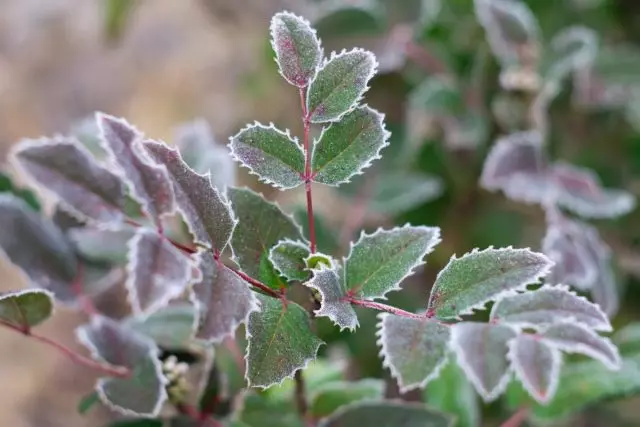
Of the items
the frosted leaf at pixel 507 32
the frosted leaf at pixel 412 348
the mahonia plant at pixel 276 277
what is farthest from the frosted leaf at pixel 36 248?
the frosted leaf at pixel 507 32

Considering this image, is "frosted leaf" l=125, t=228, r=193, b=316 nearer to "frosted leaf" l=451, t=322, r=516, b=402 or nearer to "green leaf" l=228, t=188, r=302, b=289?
"green leaf" l=228, t=188, r=302, b=289

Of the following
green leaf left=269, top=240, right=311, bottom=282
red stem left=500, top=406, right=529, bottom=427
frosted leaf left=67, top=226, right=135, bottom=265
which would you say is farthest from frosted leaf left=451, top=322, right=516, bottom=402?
frosted leaf left=67, top=226, right=135, bottom=265

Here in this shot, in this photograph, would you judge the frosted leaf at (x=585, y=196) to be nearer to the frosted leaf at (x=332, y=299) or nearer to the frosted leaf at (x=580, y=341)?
the frosted leaf at (x=580, y=341)

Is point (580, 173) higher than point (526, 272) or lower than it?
higher

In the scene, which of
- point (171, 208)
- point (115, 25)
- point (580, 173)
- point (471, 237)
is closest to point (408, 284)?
point (471, 237)

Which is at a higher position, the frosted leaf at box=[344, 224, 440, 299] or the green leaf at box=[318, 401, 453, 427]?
the frosted leaf at box=[344, 224, 440, 299]

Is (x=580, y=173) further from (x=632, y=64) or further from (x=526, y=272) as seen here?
(x=526, y=272)
